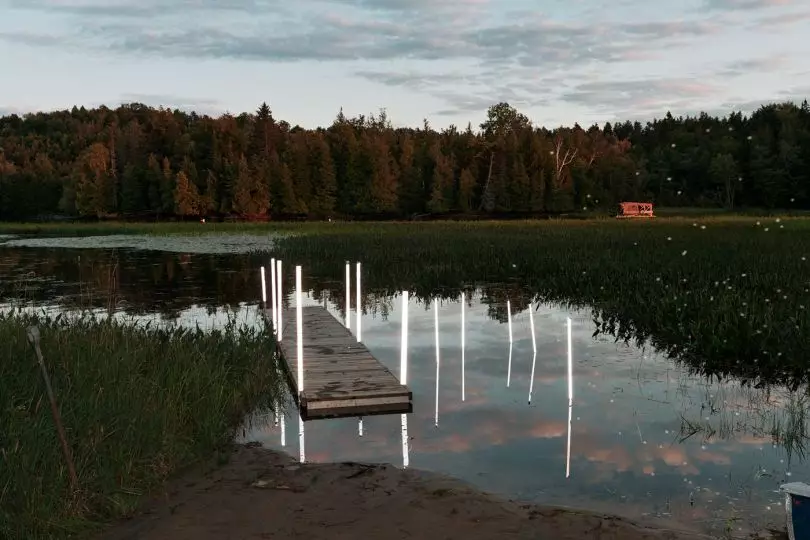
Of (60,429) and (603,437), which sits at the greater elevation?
(60,429)

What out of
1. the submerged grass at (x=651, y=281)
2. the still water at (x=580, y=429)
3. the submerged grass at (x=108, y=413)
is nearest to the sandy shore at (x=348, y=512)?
the submerged grass at (x=108, y=413)

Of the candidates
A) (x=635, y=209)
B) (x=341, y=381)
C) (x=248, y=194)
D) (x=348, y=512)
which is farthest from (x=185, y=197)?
(x=348, y=512)

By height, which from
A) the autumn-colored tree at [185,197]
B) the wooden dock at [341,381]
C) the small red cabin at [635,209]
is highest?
the autumn-colored tree at [185,197]

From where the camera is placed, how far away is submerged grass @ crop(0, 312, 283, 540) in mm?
6289

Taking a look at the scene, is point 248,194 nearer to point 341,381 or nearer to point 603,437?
point 341,381

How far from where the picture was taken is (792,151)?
102 metres

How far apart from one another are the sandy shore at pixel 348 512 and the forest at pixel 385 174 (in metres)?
107

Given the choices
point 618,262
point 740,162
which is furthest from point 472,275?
point 740,162

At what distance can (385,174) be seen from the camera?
122938mm

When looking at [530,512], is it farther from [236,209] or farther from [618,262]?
[236,209]

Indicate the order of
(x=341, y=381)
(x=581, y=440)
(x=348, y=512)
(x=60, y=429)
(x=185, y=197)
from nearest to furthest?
(x=60, y=429), (x=348, y=512), (x=581, y=440), (x=341, y=381), (x=185, y=197)

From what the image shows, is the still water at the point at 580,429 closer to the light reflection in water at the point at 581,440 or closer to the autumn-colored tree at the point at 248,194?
the light reflection in water at the point at 581,440

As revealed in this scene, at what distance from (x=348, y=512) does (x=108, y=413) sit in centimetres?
289

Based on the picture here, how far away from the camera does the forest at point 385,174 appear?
112938 millimetres
